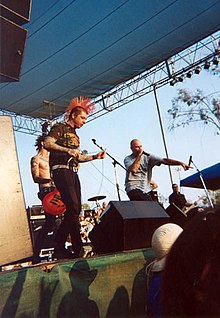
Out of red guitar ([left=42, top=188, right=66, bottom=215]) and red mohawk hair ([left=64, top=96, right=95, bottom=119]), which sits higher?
red mohawk hair ([left=64, top=96, right=95, bottom=119])

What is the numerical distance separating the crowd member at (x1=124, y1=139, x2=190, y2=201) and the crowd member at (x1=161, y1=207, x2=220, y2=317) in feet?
11.6

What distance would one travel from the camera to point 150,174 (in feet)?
14.3

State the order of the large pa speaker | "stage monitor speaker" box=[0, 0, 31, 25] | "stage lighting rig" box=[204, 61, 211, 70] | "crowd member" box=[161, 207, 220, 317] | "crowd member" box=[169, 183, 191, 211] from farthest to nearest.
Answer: "stage lighting rig" box=[204, 61, 211, 70] < "crowd member" box=[169, 183, 191, 211] < the large pa speaker < "stage monitor speaker" box=[0, 0, 31, 25] < "crowd member" box=[161, 207, 220, 317]

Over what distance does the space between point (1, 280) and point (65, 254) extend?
1.42 metres

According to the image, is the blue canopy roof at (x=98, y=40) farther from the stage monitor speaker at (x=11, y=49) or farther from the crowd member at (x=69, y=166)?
the stage monitor speaker at (x=11, y=49)

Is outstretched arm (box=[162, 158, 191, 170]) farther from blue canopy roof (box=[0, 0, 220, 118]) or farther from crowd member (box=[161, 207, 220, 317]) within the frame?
blue canopy roof (box=[0, 0, 220, 118])

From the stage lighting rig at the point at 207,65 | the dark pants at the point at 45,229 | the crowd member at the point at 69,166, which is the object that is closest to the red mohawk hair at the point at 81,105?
the crowd member at the point at 69,166

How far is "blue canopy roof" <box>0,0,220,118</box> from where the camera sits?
675cm

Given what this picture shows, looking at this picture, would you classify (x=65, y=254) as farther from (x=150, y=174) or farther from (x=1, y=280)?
(x=150, y=174)

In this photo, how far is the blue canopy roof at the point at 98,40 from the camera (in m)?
6.75

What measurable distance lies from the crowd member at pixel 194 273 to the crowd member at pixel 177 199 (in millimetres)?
6926

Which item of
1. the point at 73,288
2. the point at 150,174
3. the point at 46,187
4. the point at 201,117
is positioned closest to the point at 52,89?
the point at 46,187

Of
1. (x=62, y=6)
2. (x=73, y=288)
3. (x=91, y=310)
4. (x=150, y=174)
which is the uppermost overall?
(x=62, y=6)

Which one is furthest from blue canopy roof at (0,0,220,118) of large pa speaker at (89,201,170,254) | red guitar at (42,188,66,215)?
large pa speaker at (89,201,170,254)
